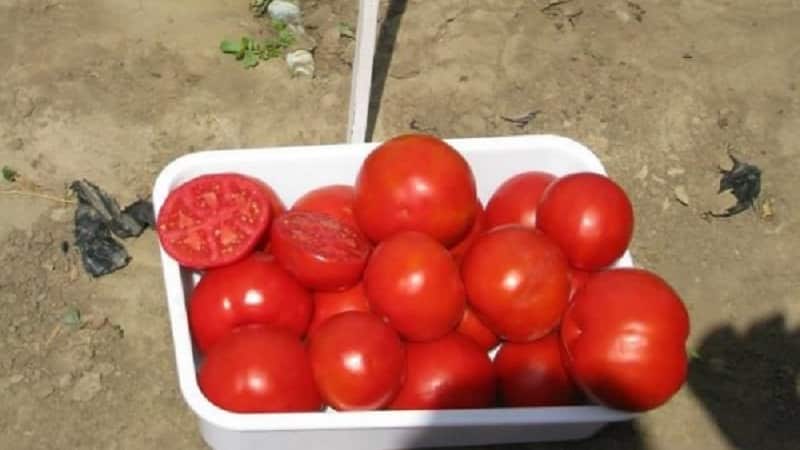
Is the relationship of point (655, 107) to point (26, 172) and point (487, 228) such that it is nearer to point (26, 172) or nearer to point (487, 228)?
point (487, 228)

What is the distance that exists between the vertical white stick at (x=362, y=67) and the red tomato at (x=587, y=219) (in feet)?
1.50

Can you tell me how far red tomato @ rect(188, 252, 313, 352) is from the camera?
5.49 ft

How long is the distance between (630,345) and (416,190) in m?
0.40

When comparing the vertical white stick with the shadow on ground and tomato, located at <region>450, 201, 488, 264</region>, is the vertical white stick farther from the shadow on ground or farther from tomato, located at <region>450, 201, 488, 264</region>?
the shadow on ground

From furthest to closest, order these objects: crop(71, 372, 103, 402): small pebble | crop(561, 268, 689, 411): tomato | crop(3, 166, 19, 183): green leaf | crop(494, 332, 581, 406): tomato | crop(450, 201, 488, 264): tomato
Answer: crop(3, 166, 19, 183): green leaf
crop(71, 372, 103, 402): small pebble
crop(450, 201, 488, 264): tomato
crop(494, 332, 581, 406): tomato
crop(561, 268, 689, 411): tomato

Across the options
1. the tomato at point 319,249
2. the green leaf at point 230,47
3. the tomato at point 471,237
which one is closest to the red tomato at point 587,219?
the tomato at point 471,237

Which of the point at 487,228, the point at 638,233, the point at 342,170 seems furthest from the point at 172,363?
the point at 638,233

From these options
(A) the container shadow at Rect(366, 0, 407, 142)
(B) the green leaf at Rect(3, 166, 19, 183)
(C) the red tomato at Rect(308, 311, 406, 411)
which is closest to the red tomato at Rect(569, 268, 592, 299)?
(C) the red tomato at Rect(308, 311, 406, 411)

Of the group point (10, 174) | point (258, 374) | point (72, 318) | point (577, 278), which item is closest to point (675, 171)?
point (577, 278)

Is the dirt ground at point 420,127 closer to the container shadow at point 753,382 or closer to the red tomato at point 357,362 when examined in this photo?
the container shadow at point 753,382

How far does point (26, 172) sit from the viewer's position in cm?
219

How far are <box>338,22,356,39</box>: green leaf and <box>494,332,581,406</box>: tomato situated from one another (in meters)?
1.01

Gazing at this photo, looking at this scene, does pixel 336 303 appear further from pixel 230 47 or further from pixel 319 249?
pixel 230 47

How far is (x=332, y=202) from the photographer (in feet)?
5.90
